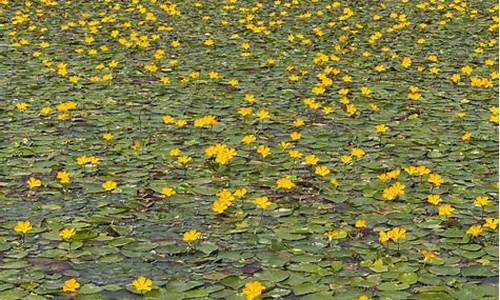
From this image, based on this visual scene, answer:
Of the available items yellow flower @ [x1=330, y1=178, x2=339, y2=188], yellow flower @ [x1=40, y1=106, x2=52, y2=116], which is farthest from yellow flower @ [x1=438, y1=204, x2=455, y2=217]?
yellow flower @ [x1=40, y1=106, x2=52, y2=116]

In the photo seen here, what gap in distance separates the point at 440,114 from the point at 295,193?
2050 mm

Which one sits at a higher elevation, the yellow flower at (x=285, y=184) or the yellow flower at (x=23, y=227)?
the yellow flower at (x=23, y=227)

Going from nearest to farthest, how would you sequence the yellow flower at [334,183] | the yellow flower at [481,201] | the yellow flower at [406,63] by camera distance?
the yellow flower at [481,201] → the yellow flower at [334,183] → the yellow flower at [406,63]

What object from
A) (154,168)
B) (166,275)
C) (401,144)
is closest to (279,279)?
(166,275)

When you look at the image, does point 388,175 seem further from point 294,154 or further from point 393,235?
point 393,235

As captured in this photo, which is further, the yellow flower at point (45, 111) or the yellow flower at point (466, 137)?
the yellow flower at point (45, 111)

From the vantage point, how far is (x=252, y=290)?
3.37 m

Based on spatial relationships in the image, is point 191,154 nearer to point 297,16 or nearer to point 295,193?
point 295,193

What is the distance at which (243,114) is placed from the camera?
6.07 m

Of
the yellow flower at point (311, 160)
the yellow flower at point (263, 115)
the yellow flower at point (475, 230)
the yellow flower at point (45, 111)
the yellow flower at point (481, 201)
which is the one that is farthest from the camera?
the yellow flower at point (45, 111)

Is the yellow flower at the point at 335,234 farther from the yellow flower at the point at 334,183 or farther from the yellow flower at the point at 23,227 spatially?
the yellow flower at the point at 23,227

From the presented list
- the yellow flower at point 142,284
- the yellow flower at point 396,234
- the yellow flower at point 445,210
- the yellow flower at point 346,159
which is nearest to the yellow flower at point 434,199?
the yellow flower at point 445,210

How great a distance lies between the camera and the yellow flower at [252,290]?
3.35m

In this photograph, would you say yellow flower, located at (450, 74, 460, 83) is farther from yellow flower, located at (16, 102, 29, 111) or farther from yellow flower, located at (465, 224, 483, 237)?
yellow flower, located at (16, 102, 29, 111)
